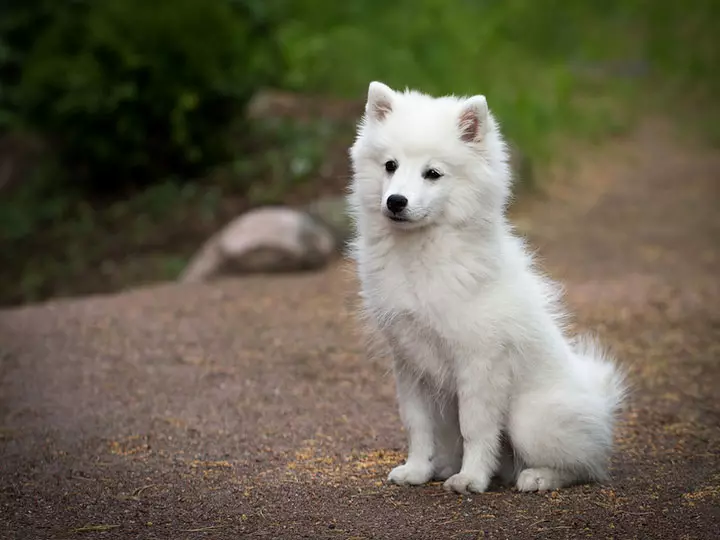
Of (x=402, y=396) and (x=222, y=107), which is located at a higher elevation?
(x=222, y=107)

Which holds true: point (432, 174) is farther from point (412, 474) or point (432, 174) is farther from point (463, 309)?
point (412, 474)

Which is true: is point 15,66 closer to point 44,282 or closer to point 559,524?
point 44,282

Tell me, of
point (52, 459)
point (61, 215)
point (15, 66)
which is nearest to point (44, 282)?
point (61, 215)

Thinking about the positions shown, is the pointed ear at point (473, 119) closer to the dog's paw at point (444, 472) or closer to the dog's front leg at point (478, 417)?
the dog's front leg at point (478, 417)

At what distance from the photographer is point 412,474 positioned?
471cm

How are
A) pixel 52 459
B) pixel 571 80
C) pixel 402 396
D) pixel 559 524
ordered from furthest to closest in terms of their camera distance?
pixel 571 80 → pixel 52 459 → pixel 402 396 → pixel 559 524

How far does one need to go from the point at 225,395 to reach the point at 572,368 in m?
2.37

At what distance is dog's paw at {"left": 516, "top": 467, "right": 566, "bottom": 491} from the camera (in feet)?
15.2

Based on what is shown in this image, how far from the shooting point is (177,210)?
11.9m

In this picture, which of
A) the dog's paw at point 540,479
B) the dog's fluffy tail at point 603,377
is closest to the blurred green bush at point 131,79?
the dog's fluffy tail at point 603,377

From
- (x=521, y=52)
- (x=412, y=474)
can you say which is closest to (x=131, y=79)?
(x=521, y=52)

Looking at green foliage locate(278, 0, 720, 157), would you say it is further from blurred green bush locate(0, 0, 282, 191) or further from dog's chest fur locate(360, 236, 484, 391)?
dog's chest fur locate(360, 236, 484, 391)

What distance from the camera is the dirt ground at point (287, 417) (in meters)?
4.27

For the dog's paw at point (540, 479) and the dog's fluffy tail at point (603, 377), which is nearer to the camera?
the dog's paw at point (540, 479)
